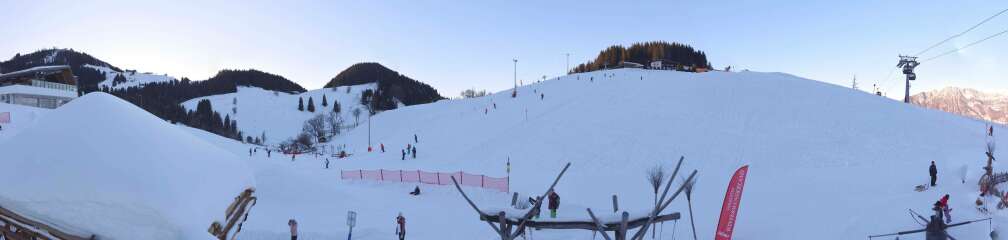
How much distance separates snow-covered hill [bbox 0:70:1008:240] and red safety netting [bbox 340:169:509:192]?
59cm

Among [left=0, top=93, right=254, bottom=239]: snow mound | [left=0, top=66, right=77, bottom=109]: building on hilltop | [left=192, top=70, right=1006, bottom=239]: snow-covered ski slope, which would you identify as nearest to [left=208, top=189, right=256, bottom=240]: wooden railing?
[left=0, top=93, right=254, bottom=239]: snow mound

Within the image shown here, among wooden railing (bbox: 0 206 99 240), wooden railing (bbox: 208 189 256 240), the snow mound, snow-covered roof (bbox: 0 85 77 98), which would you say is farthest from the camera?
snow-covered roof (bbox: 0 85 77 98)

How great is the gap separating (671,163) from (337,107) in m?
101

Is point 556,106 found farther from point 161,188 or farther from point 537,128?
point 161,188

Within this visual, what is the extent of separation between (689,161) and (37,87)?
52179 millimetres

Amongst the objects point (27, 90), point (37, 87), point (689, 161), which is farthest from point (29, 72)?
point (689, 161)

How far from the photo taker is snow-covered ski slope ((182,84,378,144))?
105625 mm

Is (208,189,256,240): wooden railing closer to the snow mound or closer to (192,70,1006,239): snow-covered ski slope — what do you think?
the snow mound

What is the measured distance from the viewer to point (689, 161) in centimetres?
2894

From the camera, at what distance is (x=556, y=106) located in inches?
1959

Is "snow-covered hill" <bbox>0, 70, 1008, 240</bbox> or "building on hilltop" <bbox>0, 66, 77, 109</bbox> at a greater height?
"building on hilltop" <bbox>0, 66, 77, 109</bbox>

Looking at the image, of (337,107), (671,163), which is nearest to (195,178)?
(671,163)

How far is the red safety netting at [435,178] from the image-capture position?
24.5 meters

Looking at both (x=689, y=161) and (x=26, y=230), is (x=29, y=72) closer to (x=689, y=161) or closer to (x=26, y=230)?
(x=26, y=230)
